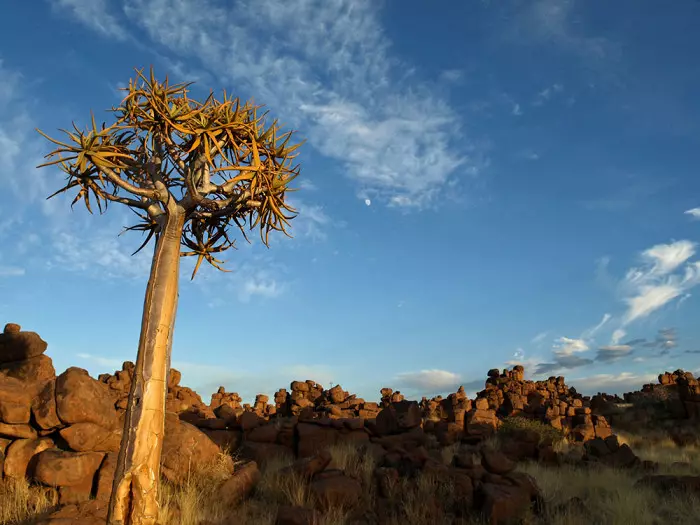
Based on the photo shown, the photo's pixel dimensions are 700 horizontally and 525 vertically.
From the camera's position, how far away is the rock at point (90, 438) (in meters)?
11.0

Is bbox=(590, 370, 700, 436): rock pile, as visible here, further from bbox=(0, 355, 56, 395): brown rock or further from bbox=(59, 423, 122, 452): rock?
bbox=(0, 355, 56, 395): brown rock

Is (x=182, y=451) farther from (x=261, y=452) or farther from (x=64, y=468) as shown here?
(x=261, y=452)

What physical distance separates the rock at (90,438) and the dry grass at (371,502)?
3.31 feet

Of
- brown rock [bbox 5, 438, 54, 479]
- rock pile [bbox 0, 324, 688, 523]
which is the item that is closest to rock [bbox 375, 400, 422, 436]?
rock pile [bbox 0, 324, 688, 523]

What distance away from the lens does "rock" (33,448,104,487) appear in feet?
33.7

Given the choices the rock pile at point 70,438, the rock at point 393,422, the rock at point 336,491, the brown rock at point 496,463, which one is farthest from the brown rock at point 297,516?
the rock at point 393,422

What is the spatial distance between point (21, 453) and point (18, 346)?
14492mm

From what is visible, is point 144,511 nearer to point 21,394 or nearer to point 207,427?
point 21,394

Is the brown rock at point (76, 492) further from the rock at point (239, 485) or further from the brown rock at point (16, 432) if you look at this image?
the rock at point (239, 485)

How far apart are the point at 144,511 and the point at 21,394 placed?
5107 millimetres

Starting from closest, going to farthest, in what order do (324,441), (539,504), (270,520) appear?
(270,520) < (539,504) < (324,441)

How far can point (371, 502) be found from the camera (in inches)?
435

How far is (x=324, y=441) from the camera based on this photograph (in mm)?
16094

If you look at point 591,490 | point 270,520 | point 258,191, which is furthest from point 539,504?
point 258,191
